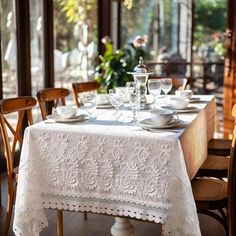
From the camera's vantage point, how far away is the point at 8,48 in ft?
13.8

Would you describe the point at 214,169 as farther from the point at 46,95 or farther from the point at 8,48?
the point at 8,48

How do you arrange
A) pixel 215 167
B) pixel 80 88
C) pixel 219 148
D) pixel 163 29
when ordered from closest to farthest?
pixel 215 167
pixel 219 148
pixel 80 88
pixel 163 29

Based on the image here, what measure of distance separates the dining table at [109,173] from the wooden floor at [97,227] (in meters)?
0.71

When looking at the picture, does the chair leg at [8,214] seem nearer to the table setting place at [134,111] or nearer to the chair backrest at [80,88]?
the table setting place at [134,111]

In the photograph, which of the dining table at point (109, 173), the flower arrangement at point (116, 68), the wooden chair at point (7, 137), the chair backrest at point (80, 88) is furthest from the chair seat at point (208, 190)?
the flower arrangement at point (116, 68)

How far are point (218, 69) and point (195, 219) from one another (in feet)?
12.9

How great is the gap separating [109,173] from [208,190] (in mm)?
597

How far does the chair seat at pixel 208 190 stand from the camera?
2.38 meters

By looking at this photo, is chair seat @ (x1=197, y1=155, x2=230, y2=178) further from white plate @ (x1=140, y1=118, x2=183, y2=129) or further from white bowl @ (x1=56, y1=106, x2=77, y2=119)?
white bowl @ (x1=56, y1=106, x2=77, y2=119)

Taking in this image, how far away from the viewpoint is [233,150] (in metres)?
2.07

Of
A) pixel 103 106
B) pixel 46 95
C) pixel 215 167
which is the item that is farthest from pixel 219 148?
pixel 46 95

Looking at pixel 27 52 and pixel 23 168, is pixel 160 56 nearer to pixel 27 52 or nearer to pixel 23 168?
pixel 27 52

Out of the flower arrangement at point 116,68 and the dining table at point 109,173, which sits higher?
the flower arrangement at point 116,68

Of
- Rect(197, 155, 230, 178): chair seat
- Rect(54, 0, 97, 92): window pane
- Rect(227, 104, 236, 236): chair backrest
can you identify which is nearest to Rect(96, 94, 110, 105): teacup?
Rect(197, 155, 230, 178): chair seat
